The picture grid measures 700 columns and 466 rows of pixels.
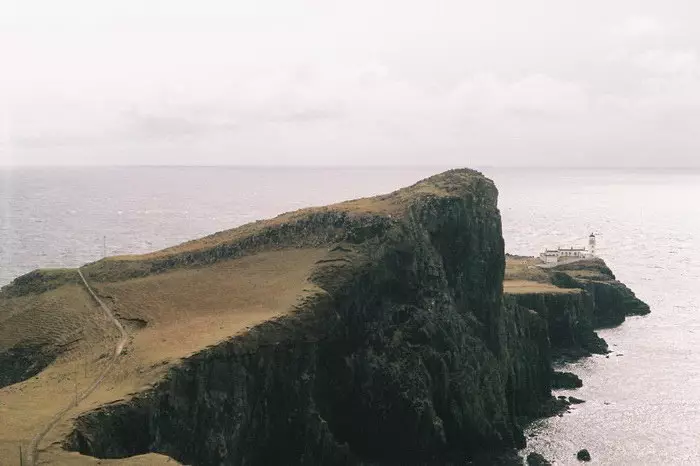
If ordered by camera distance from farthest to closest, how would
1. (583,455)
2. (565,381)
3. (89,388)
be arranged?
1. (565,381)
2. (583,455)
3. (89,388)

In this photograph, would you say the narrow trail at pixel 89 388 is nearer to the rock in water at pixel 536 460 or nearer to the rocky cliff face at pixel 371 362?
the rocky cliff face at pixel 371 362

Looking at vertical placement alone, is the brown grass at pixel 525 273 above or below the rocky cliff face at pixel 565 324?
above

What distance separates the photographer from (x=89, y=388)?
193 feet

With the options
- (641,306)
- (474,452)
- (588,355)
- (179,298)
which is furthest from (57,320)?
(641,306)

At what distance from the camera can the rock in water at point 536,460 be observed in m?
78.3

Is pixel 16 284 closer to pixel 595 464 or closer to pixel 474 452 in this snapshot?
pixel 474 452

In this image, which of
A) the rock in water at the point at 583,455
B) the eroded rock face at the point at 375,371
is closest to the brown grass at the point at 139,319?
the eroded rock face at the point at 375,371

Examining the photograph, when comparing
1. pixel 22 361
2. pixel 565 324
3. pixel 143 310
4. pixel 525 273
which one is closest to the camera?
pixel 22 361

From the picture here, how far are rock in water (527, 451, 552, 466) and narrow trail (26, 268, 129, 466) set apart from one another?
156 feet

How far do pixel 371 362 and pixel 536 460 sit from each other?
22.5 metres

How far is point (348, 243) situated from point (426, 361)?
61.2 feet

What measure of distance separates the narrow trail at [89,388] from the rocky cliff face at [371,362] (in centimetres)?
221

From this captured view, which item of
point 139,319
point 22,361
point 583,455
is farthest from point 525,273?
point 22,361

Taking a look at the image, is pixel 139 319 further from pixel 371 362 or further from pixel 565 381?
pixel 565 381
